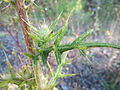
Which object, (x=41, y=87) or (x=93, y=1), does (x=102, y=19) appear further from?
(x=41, y=87)

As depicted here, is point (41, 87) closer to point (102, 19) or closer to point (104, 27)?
point (104, 27)

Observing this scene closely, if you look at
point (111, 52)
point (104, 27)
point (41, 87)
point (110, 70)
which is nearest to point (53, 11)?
point (104, 27)

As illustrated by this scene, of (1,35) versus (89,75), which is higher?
(1,35)

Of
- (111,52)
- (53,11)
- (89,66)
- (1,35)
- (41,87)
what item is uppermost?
(53,11)

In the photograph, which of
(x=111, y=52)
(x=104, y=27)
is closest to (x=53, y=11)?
(x=104, y=27)

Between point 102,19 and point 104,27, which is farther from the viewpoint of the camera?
point 102,19

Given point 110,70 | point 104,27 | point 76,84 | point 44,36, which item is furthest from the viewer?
point 104,27

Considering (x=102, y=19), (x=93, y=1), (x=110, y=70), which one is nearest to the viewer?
(x=110, y=70)

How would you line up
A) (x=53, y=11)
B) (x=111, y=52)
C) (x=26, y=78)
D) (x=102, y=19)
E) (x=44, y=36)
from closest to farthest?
(x=44, y=36) < (x=26, y=78) < (x=111, y=52) < (x=53, y=11) < (x=102, y=19)

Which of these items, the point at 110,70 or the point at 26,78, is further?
the point at 110,70
